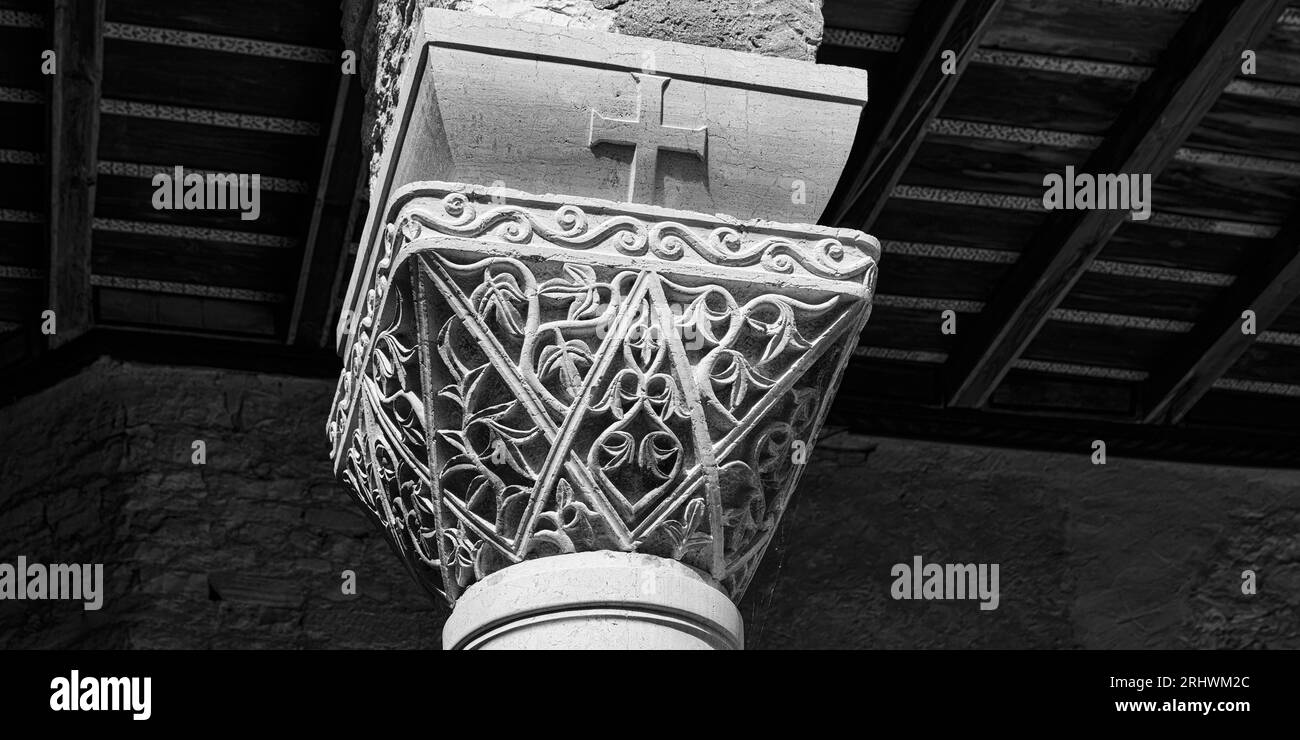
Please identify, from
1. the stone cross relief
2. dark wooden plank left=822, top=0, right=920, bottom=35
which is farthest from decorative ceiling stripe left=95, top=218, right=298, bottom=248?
the stone cross relief

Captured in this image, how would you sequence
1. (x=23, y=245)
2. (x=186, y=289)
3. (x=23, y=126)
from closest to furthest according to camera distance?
(x=23, y=126) → (x=23, y=245) → (x=186, y=289)

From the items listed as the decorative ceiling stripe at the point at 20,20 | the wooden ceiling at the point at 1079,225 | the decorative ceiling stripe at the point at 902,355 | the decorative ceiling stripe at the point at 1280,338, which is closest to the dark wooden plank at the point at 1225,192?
the wooden ceiling at the point at 1079,225

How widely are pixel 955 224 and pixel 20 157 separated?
246 cm

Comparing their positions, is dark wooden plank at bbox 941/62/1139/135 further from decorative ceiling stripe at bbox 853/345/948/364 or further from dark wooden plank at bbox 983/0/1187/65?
decorative ceiling stripe at bbox 853/345/948/364

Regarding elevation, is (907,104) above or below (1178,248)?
above

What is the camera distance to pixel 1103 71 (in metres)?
4.80

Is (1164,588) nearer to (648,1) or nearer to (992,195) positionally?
(992,195)

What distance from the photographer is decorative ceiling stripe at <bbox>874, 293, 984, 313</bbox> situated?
5.59 metres

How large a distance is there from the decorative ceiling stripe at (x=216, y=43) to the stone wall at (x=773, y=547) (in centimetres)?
136

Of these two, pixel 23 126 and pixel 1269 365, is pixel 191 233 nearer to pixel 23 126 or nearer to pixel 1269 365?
pixel 23 126

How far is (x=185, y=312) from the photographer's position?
18.2ft

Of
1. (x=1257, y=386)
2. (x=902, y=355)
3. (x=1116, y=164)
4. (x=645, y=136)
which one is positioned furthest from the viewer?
(x=1257, y=386)

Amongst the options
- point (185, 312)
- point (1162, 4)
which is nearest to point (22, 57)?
point (185, 312)

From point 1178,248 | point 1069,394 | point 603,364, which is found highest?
point 1178,248
